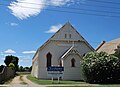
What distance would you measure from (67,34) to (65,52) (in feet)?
10.7

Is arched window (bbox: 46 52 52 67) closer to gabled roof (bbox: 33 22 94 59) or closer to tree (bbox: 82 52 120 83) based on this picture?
gabled roof (bbox: 33 22 94 59)

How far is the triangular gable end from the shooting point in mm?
44531

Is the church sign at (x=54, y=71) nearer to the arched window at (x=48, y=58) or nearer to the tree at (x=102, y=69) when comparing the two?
the tree at (x=102, y=69)

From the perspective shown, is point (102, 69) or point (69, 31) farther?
point (69, 31)

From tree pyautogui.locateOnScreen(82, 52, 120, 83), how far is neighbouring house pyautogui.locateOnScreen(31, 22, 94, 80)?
8526mm

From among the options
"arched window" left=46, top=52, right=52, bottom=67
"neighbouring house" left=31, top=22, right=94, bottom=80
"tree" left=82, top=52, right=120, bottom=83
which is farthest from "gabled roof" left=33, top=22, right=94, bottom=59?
"tree" left=82, top=52, right=120, bottom=83

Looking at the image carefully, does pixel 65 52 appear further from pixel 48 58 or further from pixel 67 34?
pixel 67 34

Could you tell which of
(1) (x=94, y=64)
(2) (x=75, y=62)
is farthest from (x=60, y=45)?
(1) (x=94, y=64)

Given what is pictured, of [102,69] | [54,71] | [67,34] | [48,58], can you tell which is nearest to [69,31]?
[67,34]

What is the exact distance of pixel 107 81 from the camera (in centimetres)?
3294

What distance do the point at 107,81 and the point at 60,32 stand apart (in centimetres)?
1497

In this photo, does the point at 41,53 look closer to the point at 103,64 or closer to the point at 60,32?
the point at 60,32

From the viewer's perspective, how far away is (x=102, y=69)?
3222 centimetres

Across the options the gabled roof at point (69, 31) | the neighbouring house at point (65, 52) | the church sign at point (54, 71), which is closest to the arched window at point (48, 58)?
the neighbouring house at point (65, 52)
